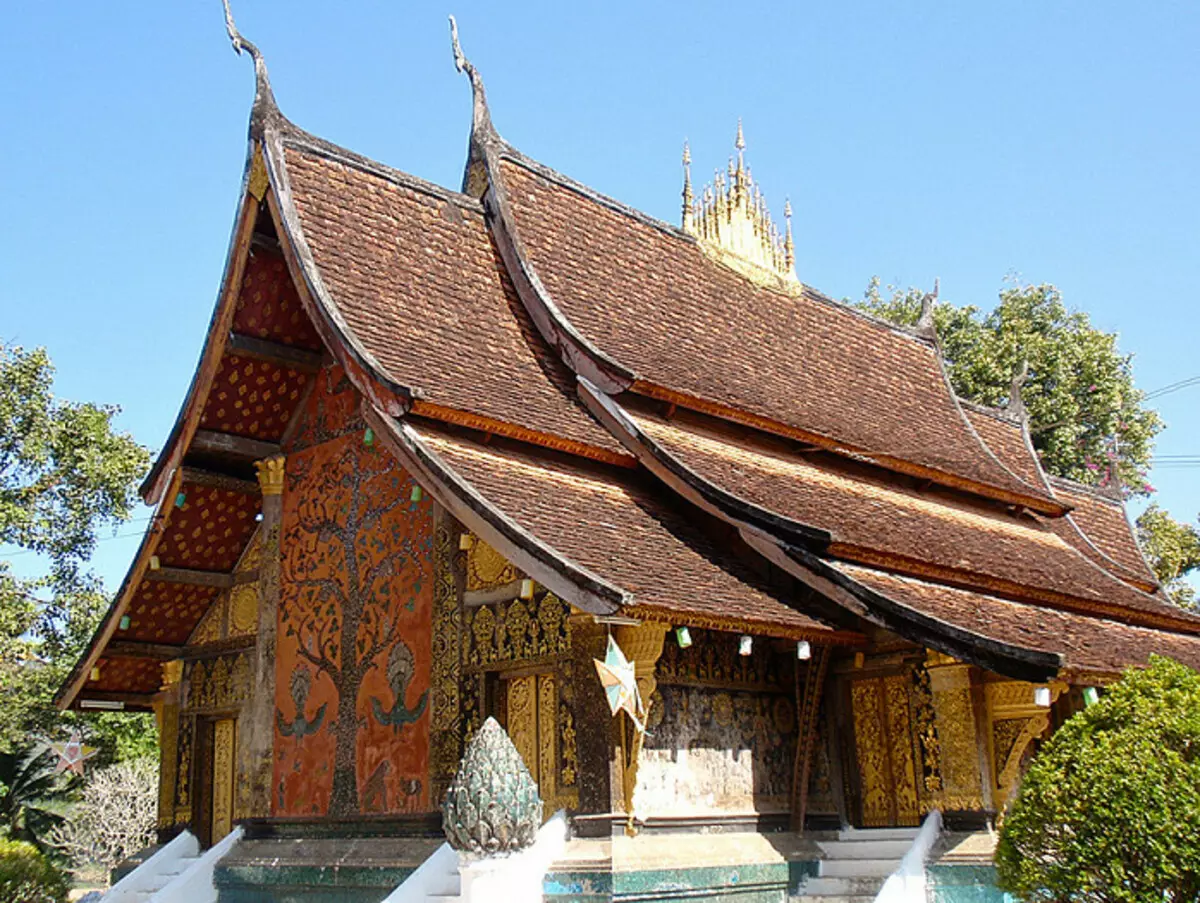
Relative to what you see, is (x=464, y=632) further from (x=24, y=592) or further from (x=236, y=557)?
(x=24, y=592)

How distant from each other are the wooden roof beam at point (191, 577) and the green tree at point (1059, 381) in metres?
16.7

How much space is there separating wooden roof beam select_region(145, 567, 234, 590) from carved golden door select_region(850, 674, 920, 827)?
217 inches

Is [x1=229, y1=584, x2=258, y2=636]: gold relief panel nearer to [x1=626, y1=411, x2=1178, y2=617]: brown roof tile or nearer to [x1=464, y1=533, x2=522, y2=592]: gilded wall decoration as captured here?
[x1=464, y1=533, x2=522, y2=592]: gilded wall decoration

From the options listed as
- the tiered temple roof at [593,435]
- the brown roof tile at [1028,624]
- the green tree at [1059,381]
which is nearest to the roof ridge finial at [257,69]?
the tiered temple roof at [593,435]

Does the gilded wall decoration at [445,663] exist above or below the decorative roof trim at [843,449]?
below

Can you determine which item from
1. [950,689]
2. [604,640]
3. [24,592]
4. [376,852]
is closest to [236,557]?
[376,852]

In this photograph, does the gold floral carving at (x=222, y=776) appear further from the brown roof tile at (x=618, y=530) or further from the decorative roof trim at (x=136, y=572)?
the brown roof tile at (x=618, y=530)

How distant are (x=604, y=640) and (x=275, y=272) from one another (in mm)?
4262

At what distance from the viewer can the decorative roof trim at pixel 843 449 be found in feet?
33.8

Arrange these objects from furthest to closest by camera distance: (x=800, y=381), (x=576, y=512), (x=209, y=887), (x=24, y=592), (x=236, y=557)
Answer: (x=24, y=592)
(x=800, y=381)
(x=236, y=557)
(x=209, y=887)
(x=576, y=512)

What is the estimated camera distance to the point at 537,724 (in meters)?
8.80

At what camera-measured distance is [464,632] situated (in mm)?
9219

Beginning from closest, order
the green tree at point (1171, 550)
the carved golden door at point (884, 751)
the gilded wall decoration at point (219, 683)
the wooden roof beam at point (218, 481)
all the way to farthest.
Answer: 1. the carved golden door at point (884, 751)
2. the wooden roof beam at point (218, 481)
3. the gilded wall decoration at point (219, 683)
4. the green tree at point (1171, 550)

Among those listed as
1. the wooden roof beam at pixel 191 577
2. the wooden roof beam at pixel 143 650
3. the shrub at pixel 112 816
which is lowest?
the shrub at pixel 112 816
